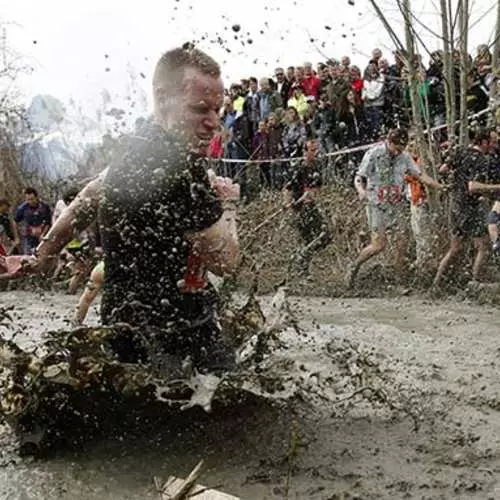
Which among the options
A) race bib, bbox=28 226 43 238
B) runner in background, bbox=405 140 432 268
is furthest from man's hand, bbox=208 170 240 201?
race bib, bbox=28 226 43 238

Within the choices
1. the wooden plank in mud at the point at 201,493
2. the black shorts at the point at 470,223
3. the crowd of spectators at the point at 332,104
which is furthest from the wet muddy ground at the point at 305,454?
the crowd of spectators at the point at 332,104

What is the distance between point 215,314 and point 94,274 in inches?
105

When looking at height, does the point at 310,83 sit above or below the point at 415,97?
above

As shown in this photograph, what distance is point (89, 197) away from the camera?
3.93 m

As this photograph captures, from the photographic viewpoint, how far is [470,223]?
990cm

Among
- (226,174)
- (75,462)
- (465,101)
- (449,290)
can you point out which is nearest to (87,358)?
(75,462)

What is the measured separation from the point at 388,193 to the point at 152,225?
6816 mm

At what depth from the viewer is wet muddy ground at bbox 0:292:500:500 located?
3633 mm

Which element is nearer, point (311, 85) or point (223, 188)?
point (223, 188)

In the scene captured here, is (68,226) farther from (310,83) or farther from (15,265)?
(310,83)

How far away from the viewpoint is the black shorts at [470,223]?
9883 mm

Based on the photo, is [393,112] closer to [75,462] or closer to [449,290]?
[449,290]

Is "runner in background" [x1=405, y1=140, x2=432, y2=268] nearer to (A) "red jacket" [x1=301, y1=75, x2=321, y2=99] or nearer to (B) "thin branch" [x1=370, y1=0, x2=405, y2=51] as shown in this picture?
(B) "thin branch" [x1=370, y1=0, x2=405, y2=51]

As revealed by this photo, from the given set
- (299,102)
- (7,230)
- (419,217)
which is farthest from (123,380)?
(7,230)
